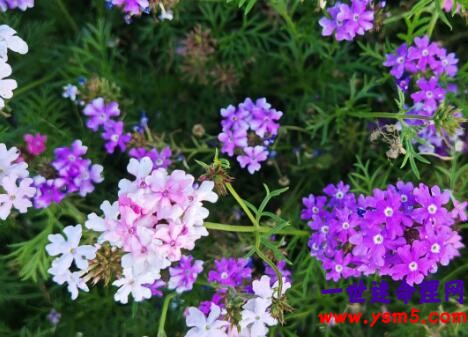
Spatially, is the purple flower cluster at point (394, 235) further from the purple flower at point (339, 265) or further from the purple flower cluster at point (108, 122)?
the purple flower cluster at point (108, 122)

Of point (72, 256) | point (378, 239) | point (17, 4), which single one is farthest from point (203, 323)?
point (17, 4)

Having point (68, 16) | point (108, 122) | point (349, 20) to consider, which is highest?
point (68, 16)

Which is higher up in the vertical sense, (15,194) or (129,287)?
(15,194)

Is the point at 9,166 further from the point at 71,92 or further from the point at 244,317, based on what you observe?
the point at 244,317

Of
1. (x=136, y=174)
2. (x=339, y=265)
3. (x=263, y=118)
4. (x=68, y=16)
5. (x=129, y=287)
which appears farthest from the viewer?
(x=68, y=16)

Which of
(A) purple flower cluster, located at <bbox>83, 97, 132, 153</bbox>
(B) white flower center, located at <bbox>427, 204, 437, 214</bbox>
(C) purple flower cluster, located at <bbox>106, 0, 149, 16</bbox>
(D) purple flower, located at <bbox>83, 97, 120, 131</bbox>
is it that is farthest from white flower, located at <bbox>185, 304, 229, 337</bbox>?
(C) purple flower cluster, located at <bbox>106, 0, 149, 16</bbox>

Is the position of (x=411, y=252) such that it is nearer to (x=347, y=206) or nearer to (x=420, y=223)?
(x=420, y=223)
